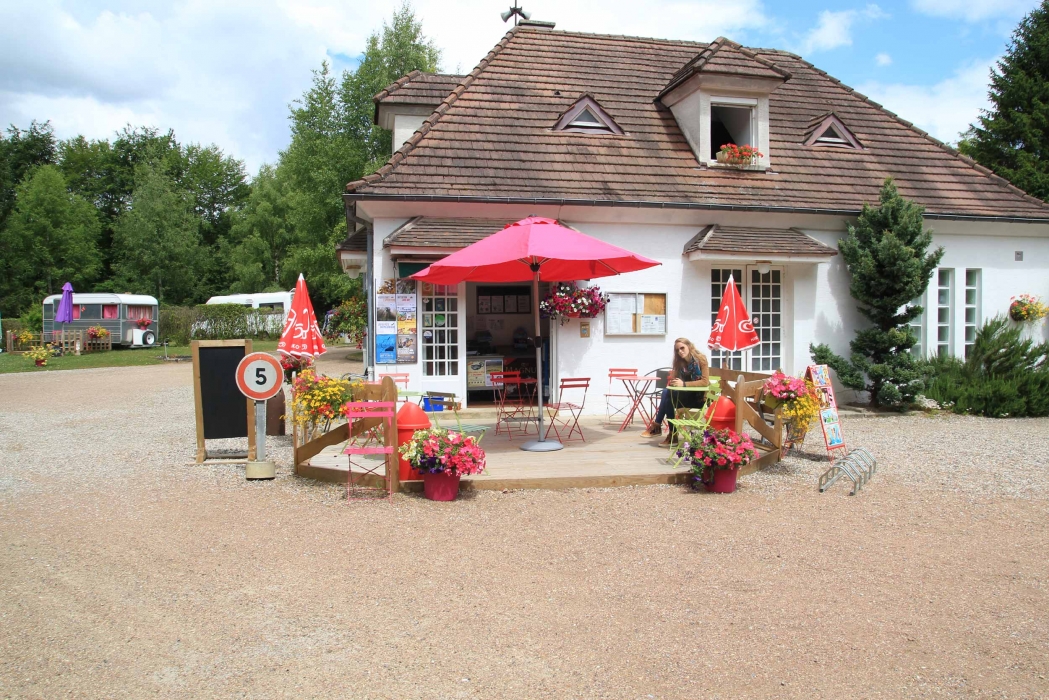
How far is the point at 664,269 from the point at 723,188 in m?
2.03

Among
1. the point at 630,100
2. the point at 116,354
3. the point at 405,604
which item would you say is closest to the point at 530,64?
the point at 630,100

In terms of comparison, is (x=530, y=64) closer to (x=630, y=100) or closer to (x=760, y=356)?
(x=630, y=100)

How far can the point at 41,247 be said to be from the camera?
144ft

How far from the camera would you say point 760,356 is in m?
13.1

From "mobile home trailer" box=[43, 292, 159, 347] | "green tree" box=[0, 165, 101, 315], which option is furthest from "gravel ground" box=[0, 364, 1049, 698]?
"green tree" box=[0, 165, 101, 315]

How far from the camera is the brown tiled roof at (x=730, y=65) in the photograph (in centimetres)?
1305

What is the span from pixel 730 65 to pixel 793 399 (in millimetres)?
7864

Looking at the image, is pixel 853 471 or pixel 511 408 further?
pixel 511 408

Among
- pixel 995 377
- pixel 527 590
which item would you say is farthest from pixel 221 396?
pixel 995 377

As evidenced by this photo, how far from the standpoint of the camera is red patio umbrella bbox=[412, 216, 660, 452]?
24.5 feet

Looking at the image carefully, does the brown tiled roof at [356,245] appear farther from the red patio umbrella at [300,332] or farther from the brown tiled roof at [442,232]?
the red patio umbrella at [300,332]

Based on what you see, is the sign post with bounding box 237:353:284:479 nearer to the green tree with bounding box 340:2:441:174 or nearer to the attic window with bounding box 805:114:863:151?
the attic window with bounding box 805:114:863:151

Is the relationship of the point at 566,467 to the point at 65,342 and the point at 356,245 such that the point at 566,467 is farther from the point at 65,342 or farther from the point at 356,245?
the point at 65,342

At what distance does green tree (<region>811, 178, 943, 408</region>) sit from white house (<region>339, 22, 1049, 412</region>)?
0.51 m
